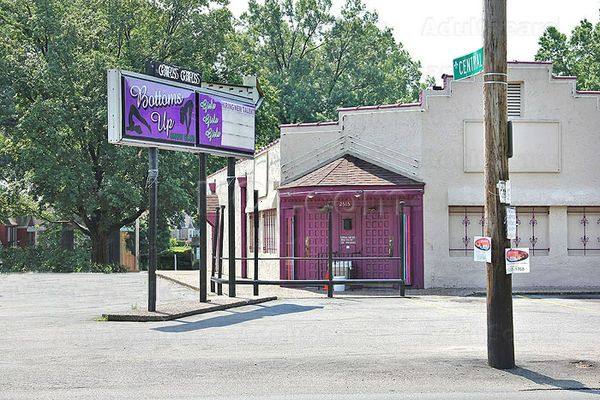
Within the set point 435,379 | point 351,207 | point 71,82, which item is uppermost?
point 71,82

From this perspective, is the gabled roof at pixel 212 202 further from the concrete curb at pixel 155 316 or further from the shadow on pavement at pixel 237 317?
the concrete curb at pixel 155 316

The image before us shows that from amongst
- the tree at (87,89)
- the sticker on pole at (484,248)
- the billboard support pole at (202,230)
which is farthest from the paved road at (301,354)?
the tree at (87,89)

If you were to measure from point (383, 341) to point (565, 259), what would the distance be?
14154mm

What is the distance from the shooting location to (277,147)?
29.0 m

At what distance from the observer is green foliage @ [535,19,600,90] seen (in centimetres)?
5525

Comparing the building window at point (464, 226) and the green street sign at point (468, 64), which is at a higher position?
the green street sign at point (468, 64)

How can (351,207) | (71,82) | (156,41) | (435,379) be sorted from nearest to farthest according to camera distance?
(435,379) < (351,207) < (71,82) < (156,41)

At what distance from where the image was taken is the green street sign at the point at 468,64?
11.7 m

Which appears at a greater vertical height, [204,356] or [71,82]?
[71,82]

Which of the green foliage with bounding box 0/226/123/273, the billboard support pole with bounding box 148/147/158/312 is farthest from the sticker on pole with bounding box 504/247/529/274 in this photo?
the green foliage with bounding box 0/226/123/273

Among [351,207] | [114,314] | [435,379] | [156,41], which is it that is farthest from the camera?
[156,41]

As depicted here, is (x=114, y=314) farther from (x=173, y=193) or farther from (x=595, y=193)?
(x=173, y=193)

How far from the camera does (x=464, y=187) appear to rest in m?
26.8

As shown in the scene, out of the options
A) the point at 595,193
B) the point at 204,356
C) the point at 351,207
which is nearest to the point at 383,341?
the point at 204,356
